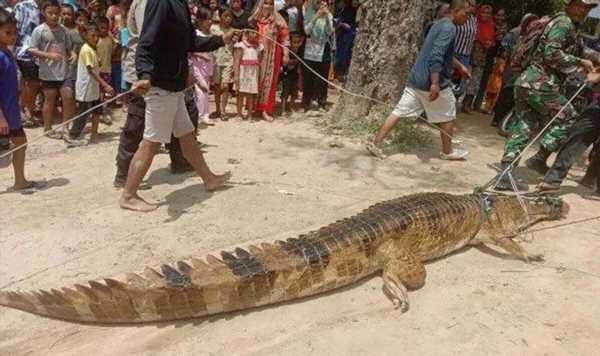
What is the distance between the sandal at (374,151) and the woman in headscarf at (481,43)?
13.8 ft

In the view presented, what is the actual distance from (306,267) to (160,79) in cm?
215

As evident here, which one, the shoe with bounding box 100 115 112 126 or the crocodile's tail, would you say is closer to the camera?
the crocodile's tail

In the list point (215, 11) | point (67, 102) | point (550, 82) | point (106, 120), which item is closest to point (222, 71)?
point (215, 11)

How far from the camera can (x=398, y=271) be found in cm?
379

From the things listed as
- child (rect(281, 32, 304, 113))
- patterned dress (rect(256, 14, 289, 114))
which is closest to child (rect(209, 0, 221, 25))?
patterned dress (rect(256, 14, 289, 114))

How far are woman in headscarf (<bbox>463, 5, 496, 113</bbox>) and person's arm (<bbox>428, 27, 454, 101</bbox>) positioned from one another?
4.02m

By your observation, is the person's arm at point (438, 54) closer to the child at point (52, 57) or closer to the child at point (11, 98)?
the child at point (11, 98)

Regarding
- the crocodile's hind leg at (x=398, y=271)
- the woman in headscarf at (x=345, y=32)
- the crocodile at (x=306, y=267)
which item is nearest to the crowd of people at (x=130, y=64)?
the crocodile at (x=306, y=267)

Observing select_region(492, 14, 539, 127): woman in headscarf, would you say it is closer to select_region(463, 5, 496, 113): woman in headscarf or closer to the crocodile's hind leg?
select_region(463, 5, 496, 113): woman in headscarf

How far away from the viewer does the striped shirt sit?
8.67m

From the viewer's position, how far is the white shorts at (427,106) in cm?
632

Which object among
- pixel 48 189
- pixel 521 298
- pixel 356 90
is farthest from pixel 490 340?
pixel 356 90

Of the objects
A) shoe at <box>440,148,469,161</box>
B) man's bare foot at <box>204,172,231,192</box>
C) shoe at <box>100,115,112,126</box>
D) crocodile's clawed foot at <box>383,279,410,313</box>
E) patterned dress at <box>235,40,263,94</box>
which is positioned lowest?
shoe at <box>100,115,112,126</box>

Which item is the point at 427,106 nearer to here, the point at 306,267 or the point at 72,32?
the point at 306,267
